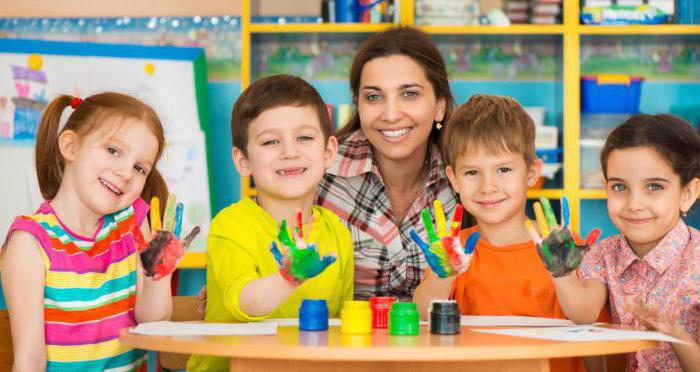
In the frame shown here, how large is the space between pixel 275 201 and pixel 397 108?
0.66 m

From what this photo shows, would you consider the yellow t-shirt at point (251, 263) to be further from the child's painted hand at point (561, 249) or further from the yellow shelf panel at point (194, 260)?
the yellow shelf panel at point (194, 260)

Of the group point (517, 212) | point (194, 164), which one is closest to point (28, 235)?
point (517, 212)

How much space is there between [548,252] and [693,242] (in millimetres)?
590

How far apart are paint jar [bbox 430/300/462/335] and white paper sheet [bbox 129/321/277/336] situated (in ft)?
0.97

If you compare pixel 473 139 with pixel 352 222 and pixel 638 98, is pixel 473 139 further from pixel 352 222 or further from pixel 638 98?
pixel 638 98

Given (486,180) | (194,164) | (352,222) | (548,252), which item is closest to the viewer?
(548,252)

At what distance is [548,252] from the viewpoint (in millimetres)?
1714

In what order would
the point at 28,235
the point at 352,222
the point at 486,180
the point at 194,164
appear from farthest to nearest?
the point at 194,164 → the point at 352,222 → the point at 486,180 → the point at 28,235

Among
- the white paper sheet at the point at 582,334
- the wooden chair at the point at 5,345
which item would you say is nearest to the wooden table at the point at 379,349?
the white paper sheet at the point at 582,334

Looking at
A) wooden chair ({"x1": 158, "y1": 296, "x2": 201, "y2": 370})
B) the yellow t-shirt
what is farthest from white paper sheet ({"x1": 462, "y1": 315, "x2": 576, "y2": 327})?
wooden chair ({"x1": 158, "y1": 296, "x2": 201, "y2": 370})

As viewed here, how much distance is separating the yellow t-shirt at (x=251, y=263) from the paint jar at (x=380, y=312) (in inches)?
10.7

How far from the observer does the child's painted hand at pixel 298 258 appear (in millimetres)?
1635

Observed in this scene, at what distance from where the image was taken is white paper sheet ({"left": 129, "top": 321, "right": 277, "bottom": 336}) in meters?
1.65

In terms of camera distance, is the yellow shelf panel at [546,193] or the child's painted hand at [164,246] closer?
the child's painted hand at [164,246]
